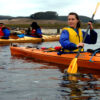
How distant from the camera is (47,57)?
9.69m

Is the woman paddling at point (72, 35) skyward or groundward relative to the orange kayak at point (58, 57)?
skyward

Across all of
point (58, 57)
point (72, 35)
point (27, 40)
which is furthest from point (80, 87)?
point (27, 40)

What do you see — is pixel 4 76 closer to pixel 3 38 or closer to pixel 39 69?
pixel 39 69

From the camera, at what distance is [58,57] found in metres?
9.06

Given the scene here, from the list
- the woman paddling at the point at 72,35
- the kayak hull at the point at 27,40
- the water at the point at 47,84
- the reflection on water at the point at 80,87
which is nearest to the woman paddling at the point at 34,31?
the kayak hull at the point at 27,40

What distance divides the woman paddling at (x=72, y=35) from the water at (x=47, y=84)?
0.83m

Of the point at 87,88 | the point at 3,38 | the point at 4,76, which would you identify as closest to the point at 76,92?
the point at 87,88

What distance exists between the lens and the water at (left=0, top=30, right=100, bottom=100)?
516 cm

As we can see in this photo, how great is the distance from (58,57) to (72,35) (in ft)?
4.16

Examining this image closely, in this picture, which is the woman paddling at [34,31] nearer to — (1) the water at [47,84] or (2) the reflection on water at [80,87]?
(1) the water at [47,84]

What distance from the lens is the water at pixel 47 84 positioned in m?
5.16

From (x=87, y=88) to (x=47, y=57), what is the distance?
413cm

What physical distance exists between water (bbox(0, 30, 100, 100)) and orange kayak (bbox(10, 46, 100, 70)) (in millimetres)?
228

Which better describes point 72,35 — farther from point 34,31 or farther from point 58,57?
point 34,31
